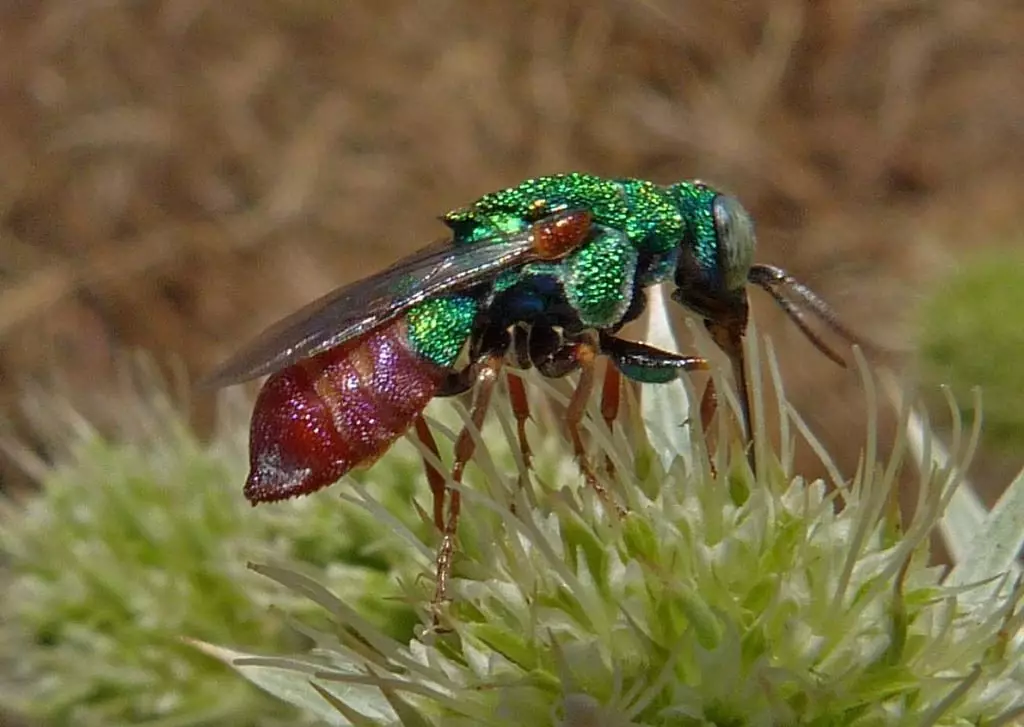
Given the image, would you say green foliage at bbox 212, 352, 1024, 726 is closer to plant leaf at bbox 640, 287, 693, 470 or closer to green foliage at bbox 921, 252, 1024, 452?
plant leaf at bbox 640, 287, 693, 470

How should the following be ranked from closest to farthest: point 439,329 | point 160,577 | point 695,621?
point 695,621 → point 439,329 → point 160,577

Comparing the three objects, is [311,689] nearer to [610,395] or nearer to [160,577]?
[610,395]

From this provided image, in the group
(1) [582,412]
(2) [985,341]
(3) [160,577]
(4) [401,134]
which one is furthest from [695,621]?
(4) [401,134]

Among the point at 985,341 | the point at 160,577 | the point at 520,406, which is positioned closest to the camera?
the point at 520,406

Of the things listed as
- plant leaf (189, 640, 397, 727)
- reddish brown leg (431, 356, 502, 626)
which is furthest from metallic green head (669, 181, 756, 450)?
plant leaf (189, 640, 397, 727)

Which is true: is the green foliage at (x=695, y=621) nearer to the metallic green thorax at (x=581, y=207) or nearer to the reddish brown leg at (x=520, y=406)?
the reddish brown leg at (x=520, y=406)

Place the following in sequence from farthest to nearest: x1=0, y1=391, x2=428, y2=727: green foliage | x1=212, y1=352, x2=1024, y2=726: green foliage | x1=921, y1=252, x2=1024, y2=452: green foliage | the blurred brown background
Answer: the blurred brown background → x1=921, y1=252, x2=1024, y2=452: green foliage → x1=0, y1=391, x2=428, y2=727: green foliage → x1=212, y1=352, x2=1024, y2=726: green foliage
